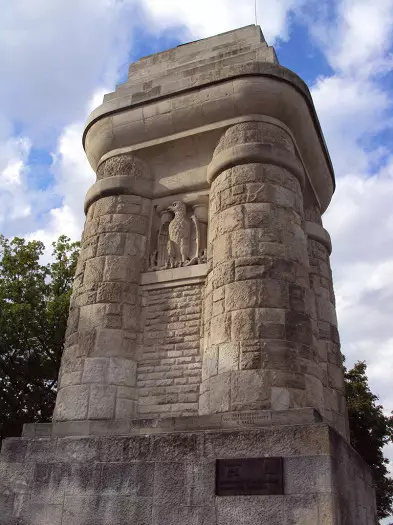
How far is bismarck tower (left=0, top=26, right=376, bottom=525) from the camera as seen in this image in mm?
6164

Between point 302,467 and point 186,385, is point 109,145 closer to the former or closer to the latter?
point 186,385

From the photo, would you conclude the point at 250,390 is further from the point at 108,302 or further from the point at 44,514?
the point at 44,514

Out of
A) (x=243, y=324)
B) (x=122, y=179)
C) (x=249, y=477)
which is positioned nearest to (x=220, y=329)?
(x=243, y=324)

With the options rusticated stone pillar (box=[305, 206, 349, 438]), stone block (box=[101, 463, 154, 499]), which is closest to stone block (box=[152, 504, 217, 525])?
stone block (box=[101, 463, 154, 499])

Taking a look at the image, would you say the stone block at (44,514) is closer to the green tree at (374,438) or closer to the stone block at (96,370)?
the stone block at (96,370)

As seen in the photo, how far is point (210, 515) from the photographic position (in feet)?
19.6

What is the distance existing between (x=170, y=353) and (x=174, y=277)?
4.06ft

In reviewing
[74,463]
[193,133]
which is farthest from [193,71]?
[74,463]

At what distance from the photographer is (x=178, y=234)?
9.03 metres

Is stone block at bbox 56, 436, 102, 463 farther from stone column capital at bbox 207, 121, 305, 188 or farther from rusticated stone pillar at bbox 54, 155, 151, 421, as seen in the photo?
stone column capital at bbox 207, 121, 305, 188

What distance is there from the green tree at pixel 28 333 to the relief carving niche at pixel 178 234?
896cm

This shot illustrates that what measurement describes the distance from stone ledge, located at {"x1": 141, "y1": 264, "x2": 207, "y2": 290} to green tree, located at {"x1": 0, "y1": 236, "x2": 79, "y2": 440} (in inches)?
362

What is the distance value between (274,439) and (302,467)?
0.42 metres

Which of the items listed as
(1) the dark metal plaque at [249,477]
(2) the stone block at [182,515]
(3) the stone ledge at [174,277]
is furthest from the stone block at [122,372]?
(1) the dark metal plaque at [249,477]
